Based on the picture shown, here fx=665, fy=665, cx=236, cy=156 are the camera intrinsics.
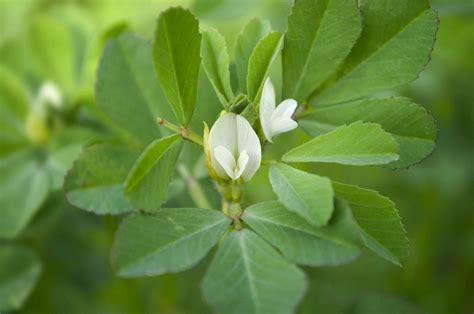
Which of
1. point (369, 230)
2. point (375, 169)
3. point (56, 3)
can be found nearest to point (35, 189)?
point (369, 230)

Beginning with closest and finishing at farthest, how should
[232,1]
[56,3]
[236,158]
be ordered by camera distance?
[236,158] < [232,1] < [56,3]

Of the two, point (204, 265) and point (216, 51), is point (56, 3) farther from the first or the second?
point (216, 51)

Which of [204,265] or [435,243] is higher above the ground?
[204,265]

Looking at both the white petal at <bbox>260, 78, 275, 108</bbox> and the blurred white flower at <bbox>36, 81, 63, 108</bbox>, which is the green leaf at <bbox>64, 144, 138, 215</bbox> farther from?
the blurred white flower at <bbox>36, 81, 63, 108</bbox>

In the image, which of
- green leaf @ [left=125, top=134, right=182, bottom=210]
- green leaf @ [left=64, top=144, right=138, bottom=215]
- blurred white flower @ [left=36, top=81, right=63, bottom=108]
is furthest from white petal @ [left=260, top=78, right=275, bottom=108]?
blurred white flower @ [left=36, top=81, right=63, bottom=108]

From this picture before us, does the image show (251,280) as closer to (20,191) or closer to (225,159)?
(225,159)

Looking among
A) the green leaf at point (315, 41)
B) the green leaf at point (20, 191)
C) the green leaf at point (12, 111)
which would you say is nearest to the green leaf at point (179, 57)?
the green leaf at point (315, 41)
